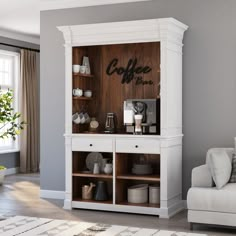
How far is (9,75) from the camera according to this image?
9.23 meters

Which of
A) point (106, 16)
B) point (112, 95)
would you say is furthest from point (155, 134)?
point (106, 16)

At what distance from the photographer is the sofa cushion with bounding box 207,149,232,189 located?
15.6 feet

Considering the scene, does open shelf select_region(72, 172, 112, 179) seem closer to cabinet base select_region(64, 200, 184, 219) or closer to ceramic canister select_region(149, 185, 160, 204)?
cabinet base select_region(64, 200, 184, 219)

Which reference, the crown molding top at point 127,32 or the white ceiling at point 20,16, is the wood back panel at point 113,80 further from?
the white ceiling at point 20,16

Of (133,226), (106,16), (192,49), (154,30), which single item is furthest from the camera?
(106,16)

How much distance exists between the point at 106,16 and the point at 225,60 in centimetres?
161

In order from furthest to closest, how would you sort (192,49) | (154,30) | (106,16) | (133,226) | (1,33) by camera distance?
(1,33) → (106,16) → (192,49) → (154,30) → (133,226)

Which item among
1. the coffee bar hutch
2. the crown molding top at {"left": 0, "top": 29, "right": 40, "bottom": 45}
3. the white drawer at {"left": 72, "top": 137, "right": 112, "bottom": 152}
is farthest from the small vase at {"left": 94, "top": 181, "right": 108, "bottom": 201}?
the crown molding top at {"left": 0, "top": 29, "right": 40, "bottom": 45}

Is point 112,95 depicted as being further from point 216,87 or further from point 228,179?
point 228,179

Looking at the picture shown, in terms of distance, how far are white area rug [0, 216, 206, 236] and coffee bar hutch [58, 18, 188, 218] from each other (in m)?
0.68

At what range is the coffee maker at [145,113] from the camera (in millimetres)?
5633

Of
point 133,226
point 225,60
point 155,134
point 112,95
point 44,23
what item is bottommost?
point 133,226

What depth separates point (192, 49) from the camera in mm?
5781

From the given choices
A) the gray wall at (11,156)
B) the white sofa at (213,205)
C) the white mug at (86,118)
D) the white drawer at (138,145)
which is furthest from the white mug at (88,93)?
the gray wall at (11,156)
